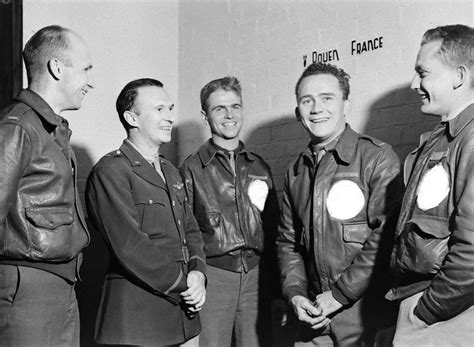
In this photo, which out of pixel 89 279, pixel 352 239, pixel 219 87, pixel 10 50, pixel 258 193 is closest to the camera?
pixel 352 239

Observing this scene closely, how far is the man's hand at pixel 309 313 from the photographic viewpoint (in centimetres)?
256

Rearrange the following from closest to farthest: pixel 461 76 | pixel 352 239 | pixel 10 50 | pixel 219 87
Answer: pixel 461 76, pixel 352 239, pixel 219 87, pixel 10 50

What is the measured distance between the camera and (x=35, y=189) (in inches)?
88.9

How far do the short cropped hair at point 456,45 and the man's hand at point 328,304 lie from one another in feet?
3.26

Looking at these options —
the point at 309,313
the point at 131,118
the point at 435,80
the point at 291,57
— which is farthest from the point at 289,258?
the point at 291,57

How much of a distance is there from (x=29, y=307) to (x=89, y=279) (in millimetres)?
1642

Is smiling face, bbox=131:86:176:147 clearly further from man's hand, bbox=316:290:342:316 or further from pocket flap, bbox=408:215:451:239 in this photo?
pocket flap, bbox=408:215:451:239

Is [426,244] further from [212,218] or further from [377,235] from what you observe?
[212,218]

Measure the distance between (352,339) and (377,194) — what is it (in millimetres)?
583

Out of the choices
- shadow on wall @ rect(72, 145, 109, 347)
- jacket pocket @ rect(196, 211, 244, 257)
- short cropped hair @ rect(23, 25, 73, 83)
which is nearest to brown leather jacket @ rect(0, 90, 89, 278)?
short cropped hair @ rect(23, 25, 73, 83)

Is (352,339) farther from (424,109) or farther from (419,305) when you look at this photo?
(424,109)

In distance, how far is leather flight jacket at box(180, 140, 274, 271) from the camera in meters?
3.04

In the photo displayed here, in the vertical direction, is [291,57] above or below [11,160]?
above

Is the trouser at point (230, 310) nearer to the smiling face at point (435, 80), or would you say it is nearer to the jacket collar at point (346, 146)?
the jacket collar at point (346, 146)
